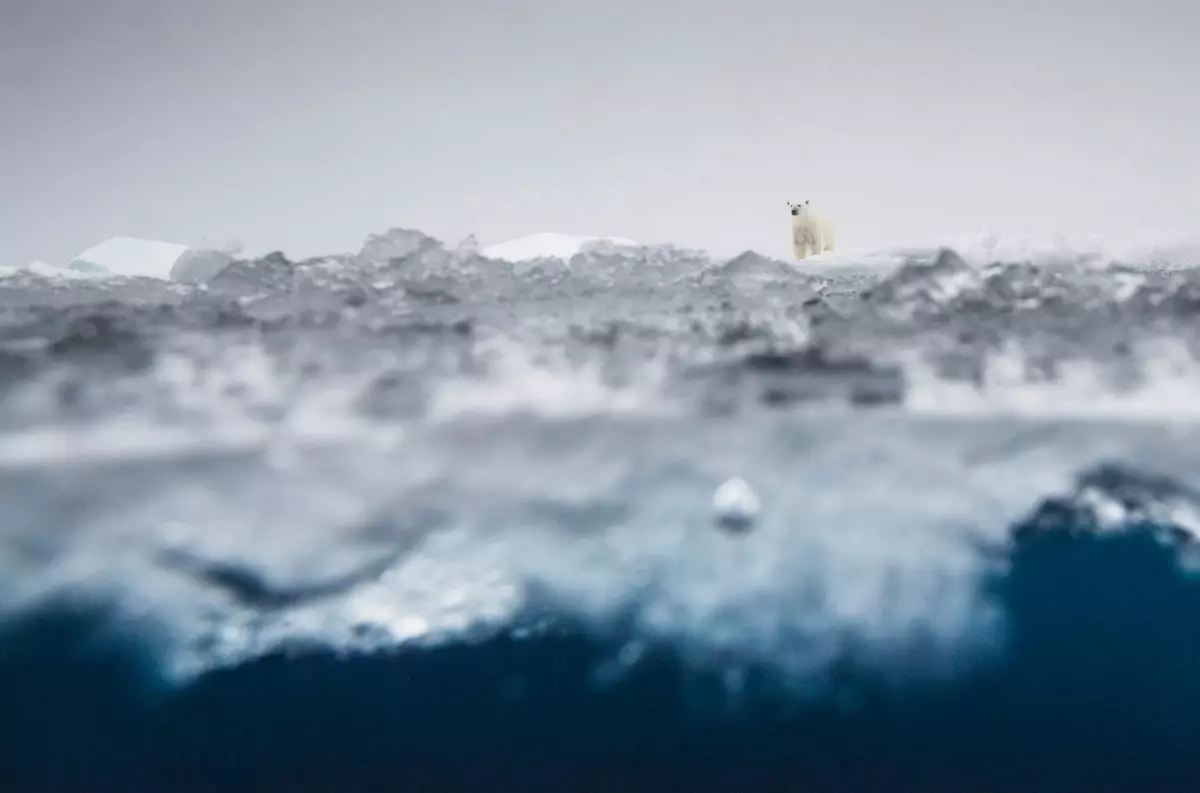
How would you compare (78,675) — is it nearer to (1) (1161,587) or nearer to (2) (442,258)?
(2) (442,258)

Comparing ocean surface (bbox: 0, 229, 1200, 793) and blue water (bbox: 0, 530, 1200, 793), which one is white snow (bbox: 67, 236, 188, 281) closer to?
ocean surface (bbox: 0, 229, 1200, 793)

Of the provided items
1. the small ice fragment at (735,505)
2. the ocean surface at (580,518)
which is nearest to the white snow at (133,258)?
the ocean surface at (580,518)

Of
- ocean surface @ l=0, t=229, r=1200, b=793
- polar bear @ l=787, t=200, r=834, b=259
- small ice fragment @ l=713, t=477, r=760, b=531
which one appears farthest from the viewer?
small ice fragment @ l=713, t=477, r=760, b=531

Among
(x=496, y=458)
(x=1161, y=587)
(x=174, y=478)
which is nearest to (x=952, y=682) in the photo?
(x=1161, y=587)

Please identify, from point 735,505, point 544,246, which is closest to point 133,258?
point 544,246

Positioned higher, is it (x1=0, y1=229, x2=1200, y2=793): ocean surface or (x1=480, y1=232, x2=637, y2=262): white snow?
(x1=480, y1=232, x2=637, y2=262): white snow

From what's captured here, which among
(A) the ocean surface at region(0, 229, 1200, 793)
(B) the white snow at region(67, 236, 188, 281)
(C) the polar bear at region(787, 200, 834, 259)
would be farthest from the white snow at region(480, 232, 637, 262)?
(B) the white snow at region(67, 236, 188, 281)

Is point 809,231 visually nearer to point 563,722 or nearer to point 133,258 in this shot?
point 563,722
